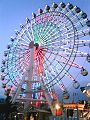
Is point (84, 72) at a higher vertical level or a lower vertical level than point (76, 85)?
higher

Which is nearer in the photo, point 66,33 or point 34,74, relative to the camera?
point 66,33

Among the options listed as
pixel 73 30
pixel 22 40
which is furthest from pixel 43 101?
pixel 73 30

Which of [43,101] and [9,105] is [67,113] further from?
[9,105]

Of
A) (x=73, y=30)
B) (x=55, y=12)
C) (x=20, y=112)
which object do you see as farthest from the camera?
(x=20, y=112)

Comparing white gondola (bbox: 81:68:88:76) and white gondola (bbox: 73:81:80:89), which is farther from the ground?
white gondola (bbox: 81:68:88:76)

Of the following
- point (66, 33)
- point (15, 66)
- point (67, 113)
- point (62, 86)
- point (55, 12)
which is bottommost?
point (67, 113)

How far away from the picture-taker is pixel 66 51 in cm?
3634

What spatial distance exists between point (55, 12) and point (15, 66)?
8.98 meters

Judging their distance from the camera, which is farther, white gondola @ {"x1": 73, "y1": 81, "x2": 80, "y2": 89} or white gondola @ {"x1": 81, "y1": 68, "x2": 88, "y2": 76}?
white gondola @ {"x1": 73, "y1": 81, "x2": 80, "y2": 89}

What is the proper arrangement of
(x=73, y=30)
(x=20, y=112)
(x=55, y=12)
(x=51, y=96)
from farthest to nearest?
(x=20, y=112) → (x=51, y=96) → (x=55, y=12) → (x=73, y=30)

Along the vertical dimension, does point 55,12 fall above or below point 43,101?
above

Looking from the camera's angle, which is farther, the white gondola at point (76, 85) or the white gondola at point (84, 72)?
the white gondola at point (76, 85)

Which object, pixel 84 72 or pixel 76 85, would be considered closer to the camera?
pixel 84 72

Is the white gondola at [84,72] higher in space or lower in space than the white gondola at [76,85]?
higher
